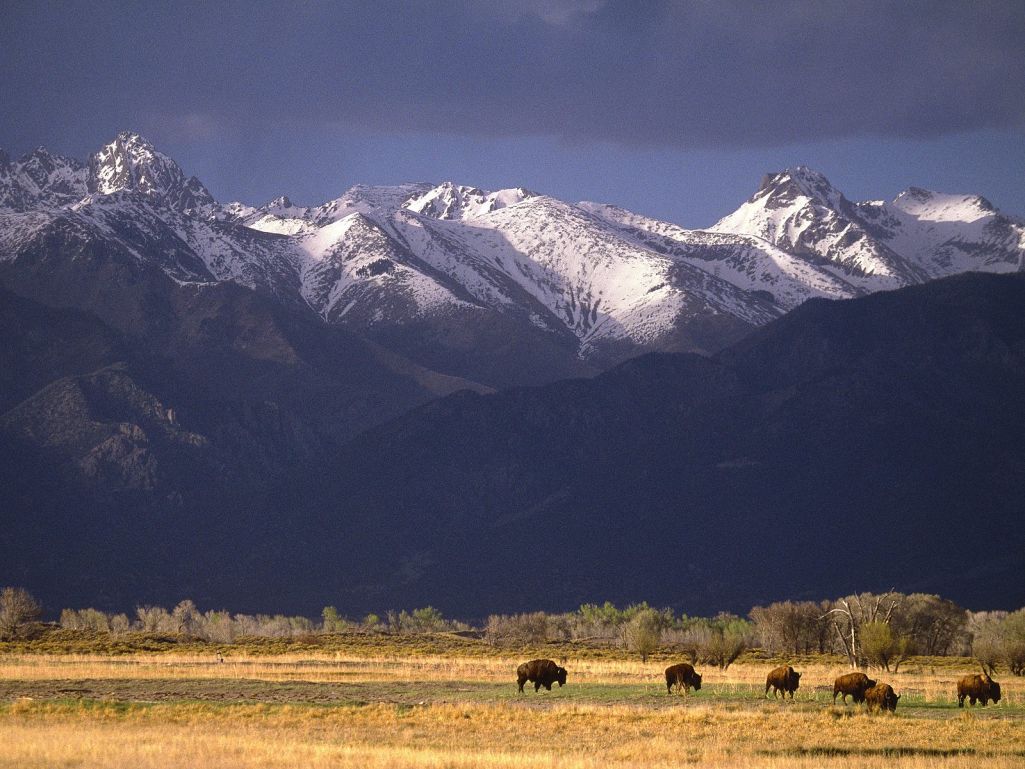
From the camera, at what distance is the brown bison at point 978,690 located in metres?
59.0

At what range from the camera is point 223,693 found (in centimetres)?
6281

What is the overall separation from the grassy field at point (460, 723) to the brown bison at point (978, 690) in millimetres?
607

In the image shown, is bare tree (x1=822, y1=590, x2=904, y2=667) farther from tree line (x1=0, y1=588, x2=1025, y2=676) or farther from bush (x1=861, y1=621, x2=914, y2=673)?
bush (x1=861, y1=621, x2=914, y2=673)

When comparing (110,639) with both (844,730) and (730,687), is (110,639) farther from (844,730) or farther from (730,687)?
(844,730)

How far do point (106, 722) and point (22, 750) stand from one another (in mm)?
8777

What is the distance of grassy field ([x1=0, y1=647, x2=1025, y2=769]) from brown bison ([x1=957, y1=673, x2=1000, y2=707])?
61 centimetres

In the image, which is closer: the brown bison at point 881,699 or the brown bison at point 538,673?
the brown bison at point 881,699

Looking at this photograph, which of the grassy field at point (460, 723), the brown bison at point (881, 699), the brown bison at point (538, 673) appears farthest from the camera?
the brown bison at point (538, 673)

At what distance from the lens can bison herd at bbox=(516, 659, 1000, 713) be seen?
2152 inches

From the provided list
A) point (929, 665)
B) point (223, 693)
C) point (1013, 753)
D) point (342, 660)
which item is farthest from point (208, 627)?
point (1013, 753)

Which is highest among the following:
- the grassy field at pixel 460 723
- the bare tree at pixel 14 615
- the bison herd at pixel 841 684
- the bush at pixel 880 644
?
the bare tree at pixel 14 615

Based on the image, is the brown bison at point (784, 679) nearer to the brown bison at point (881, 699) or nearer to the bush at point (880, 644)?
the brown bison at point (881, 699)

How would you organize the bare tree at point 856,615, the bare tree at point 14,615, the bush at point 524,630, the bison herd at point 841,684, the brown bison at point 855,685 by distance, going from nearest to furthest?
the bison herd at point 841,684 → the brown bison at point 855,685 → the bare tree at point 856,615 → the bare tree at point 14,615 → the bush at point 524,630

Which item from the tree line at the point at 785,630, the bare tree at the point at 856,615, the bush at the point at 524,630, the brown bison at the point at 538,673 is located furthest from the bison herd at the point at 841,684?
the bush at the point at 524,630
